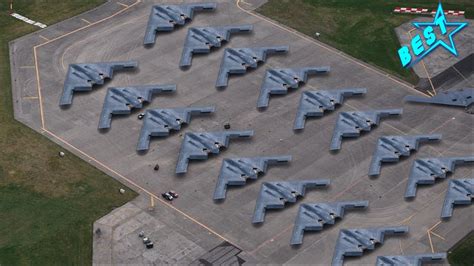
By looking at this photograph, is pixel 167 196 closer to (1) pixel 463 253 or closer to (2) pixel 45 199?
(2) pixel 45 199

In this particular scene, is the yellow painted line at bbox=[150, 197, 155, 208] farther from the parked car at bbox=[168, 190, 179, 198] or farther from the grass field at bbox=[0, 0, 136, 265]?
the grass field at bbox=[0, 0, 136, 265]

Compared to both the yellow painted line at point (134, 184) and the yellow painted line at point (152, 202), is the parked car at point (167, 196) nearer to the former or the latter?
the yellow painted line at point (134, 184)

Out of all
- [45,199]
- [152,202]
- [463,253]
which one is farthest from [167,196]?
[463,253]

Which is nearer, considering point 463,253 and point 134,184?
point 463,253

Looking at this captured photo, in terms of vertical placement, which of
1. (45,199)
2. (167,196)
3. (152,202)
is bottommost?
(45,199)

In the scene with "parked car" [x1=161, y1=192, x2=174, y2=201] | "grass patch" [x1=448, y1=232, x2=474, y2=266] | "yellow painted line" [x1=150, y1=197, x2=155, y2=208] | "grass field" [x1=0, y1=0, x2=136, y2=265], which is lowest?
"grass field" [x1=0, y1=0, x2=136, y2=265]

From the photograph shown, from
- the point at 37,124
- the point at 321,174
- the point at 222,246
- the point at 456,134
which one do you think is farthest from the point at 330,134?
the point at 37,124

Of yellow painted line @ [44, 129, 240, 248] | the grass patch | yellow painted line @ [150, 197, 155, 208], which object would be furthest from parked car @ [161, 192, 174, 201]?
the grass patch
